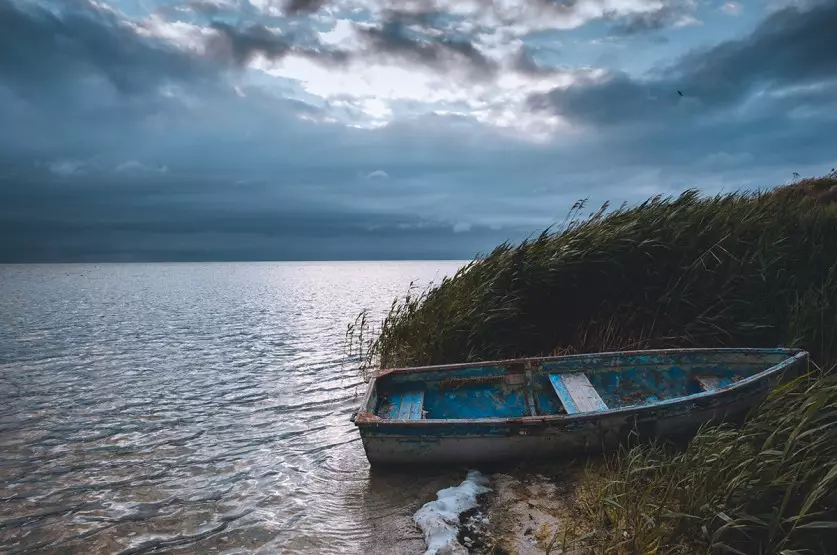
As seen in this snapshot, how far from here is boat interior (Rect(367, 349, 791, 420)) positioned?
679 centimetres

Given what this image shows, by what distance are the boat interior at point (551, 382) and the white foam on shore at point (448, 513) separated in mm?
1340

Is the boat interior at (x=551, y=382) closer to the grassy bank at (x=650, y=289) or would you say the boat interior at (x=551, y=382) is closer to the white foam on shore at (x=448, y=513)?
the white foam on shore at (x=448, y=513)

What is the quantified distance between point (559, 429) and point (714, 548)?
236 centimetres

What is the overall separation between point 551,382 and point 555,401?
0.30m

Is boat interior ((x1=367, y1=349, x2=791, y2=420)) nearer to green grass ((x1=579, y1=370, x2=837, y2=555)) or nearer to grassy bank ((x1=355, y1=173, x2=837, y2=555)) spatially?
grassy bank ((x1=355, y1=173, x2=837, y2=555))

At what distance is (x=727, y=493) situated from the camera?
3.37m

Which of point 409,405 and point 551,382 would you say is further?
point 551,382

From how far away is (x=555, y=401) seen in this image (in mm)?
7078

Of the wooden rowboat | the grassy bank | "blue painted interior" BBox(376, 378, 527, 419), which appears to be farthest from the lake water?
the grassy bank

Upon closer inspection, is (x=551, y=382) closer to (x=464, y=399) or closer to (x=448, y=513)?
(x=464, y=399)

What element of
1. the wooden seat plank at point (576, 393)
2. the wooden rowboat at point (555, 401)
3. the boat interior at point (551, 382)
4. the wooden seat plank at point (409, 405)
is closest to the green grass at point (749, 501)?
the wooden rowboat at point (555, 401)

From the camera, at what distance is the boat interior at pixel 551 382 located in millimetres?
6793

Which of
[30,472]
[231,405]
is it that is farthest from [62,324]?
[30,472]

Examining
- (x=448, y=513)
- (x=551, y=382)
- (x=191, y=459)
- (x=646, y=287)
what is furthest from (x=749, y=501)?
(x=191, y=459)
